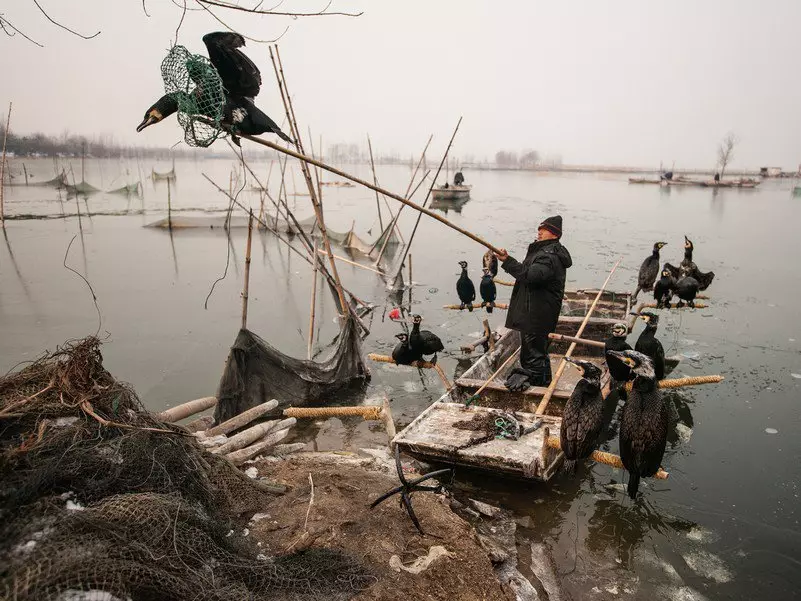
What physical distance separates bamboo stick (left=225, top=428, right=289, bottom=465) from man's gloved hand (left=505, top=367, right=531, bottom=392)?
7.83ft

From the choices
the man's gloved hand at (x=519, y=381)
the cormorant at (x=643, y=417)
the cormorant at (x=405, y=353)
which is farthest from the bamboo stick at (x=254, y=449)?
the cormorant at (x=643, y=417)

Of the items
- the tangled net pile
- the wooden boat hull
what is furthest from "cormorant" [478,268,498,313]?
the wooden boat hull

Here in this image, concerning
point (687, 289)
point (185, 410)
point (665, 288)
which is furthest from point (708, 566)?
point (665, 288)

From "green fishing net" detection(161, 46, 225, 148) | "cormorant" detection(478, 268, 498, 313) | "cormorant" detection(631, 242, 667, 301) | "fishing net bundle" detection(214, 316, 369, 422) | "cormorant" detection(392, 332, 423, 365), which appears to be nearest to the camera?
"green fishing net" detection(161, 46, 225, 148)

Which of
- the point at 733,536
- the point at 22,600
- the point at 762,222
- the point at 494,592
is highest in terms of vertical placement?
the point at 762,222

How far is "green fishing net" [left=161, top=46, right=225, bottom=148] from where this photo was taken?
2.87 metres

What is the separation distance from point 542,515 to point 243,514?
8.60 feet

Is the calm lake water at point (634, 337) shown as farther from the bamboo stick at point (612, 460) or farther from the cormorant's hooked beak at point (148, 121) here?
the cormorant's hooked beak at point (148, 121)

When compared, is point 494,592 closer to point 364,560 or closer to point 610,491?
point 364,560

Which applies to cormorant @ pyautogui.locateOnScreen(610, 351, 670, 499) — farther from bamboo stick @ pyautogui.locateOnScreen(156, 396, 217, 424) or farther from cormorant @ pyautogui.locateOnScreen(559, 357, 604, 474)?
bamboo stick @ pyautogui.locateOnScreen(156, 396, 217, 424)

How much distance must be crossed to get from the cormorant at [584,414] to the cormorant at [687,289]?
17.2ft

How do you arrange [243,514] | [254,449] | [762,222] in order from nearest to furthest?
[243,514] → [254,449] → [762,222]

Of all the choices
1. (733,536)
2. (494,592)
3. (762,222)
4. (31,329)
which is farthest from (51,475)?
(762,222)

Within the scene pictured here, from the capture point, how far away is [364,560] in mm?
2953
